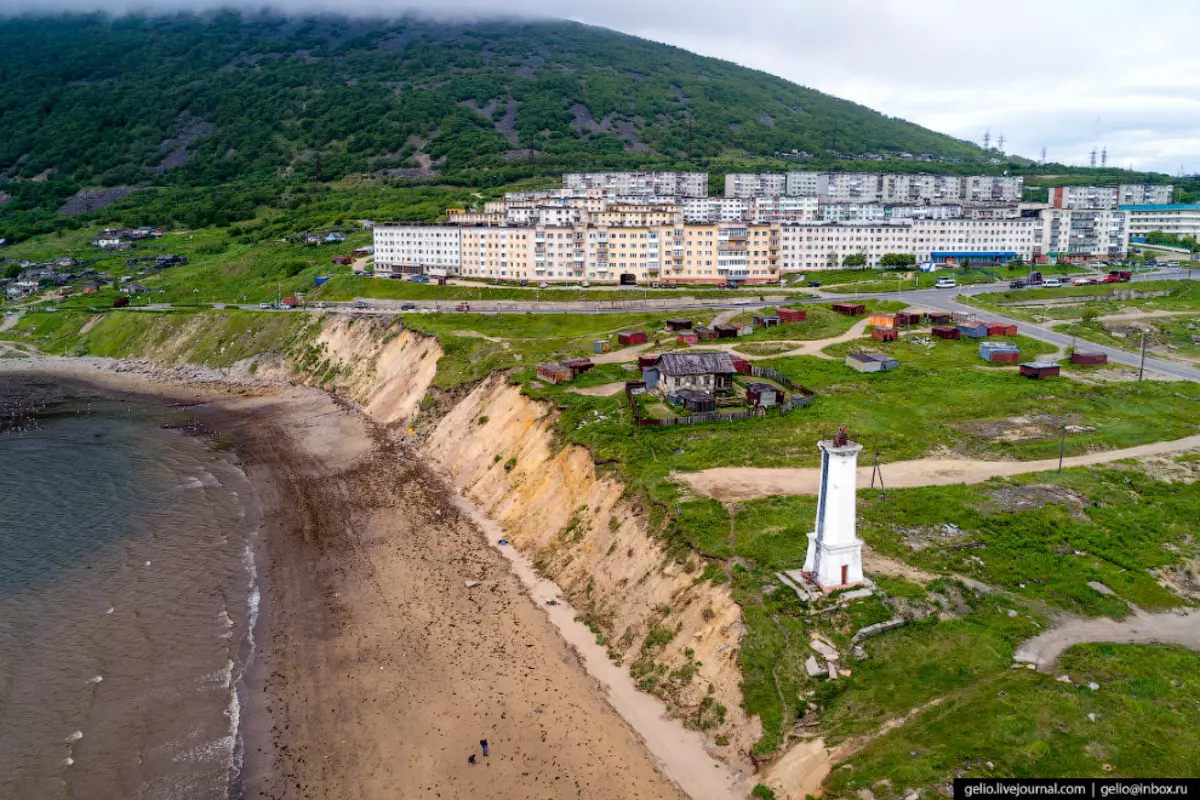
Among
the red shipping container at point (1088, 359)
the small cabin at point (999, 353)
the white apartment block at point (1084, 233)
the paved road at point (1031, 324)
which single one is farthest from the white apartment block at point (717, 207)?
the red shipping container at point (1088, 359)

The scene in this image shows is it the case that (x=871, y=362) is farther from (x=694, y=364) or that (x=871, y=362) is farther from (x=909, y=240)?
(x=909, y=240)

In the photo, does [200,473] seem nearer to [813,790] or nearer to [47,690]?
[47,690]

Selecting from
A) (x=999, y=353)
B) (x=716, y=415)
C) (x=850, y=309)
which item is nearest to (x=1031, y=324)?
(x=850, y=309)

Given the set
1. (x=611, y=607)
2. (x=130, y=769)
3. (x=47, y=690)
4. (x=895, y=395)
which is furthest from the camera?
(x=895, y=395)

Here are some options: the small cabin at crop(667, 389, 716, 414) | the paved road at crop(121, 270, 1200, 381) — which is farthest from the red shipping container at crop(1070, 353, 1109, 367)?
the small cabin at crop(667, 389, 716, 414)

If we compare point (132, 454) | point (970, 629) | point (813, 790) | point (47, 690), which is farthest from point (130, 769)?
point (132, 454)

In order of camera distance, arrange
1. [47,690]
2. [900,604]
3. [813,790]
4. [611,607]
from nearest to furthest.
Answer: [813,790] < [900,604] < [47,690] < [611,607]
